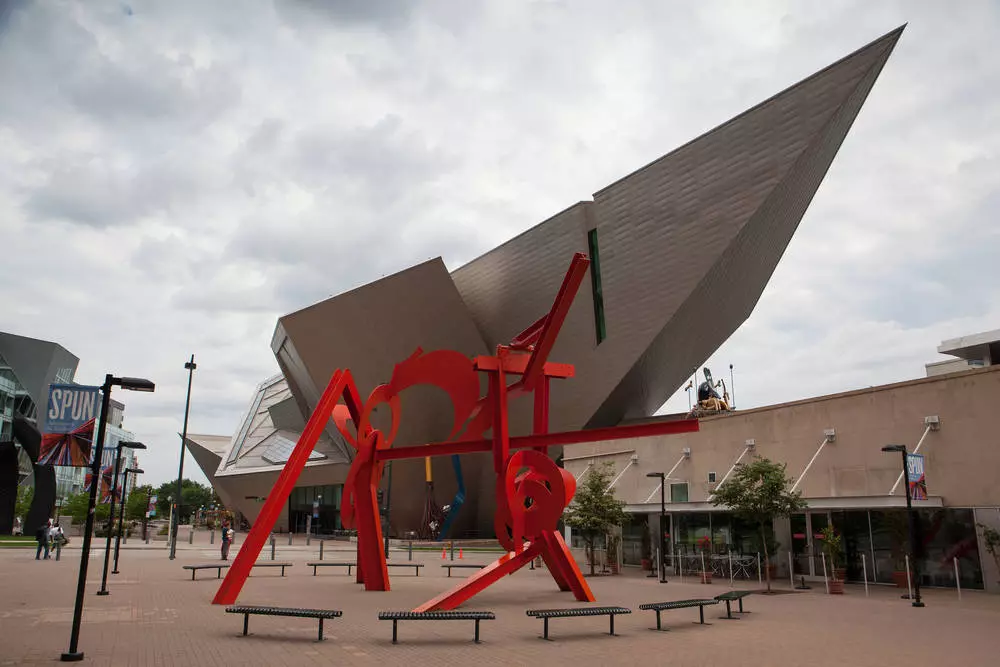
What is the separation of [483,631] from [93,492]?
6.30m

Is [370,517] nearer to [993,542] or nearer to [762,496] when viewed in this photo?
[762,496]

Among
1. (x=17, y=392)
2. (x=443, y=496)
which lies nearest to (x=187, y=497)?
(x=17, y=392)

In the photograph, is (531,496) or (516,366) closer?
(531,496)

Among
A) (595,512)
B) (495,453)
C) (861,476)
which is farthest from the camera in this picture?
(595,512)

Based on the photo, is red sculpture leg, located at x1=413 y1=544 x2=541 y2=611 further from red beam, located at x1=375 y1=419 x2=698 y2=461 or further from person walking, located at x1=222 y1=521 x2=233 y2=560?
person walking, located at x1=222 y1=521 x2=233 y2=560

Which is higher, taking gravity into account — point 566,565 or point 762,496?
point 762,496

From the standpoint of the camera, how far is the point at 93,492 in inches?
373

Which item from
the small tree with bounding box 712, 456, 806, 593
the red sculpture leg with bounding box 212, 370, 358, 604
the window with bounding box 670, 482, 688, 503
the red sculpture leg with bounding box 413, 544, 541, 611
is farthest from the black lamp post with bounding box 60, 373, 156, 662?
the window with bounding box 670, 482, 688, 503

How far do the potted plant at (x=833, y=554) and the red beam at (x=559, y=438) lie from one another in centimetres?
926

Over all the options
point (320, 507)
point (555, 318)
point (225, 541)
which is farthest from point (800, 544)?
point (320, 507)

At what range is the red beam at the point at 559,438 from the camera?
13109 millimetres

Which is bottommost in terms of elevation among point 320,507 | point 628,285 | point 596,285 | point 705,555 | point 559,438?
A: point 705,555

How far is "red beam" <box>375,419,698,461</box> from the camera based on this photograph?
13.1m

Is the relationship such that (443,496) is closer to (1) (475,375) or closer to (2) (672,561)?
(2) (672,561)
